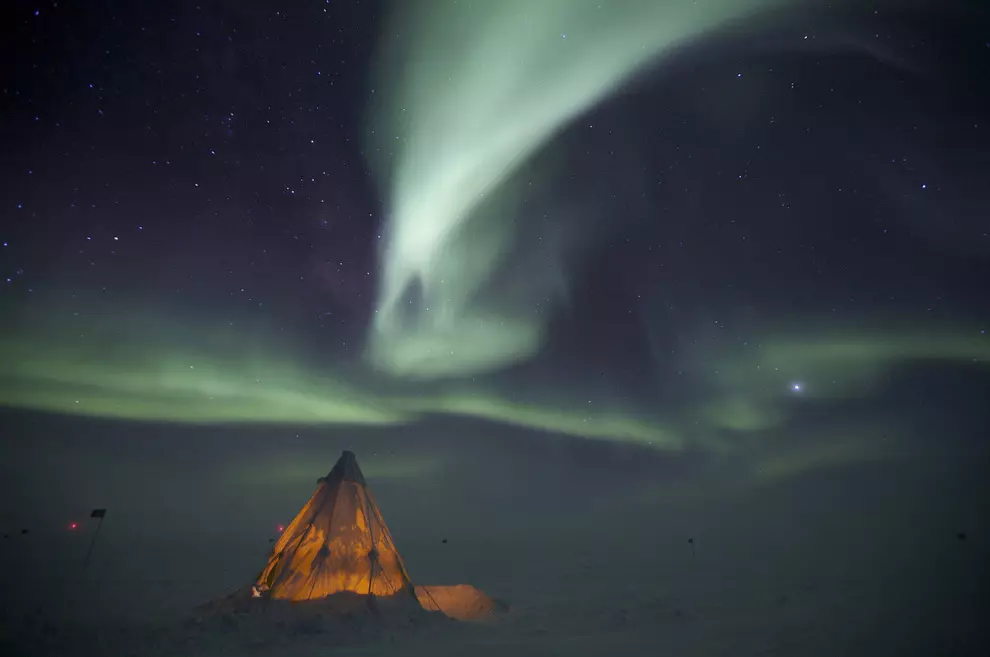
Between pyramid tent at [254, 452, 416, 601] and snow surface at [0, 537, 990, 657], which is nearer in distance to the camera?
snow surface at [0, 537, 990, 657]

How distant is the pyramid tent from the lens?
2267 centimetres

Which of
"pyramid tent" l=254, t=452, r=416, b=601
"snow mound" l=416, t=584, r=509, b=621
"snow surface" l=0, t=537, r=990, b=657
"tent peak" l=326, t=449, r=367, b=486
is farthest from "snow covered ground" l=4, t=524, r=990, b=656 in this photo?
"tent peak" l=326, t=449, r=367, b=486

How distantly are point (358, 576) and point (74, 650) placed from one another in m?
11.1

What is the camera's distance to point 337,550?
78.1 ft

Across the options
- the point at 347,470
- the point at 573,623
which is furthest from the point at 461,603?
the point at 347,470

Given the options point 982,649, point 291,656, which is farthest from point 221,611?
point 982,649

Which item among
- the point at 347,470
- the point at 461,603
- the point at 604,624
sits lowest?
the point at 604,624

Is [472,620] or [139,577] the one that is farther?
[139,577]

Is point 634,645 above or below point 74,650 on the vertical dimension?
below

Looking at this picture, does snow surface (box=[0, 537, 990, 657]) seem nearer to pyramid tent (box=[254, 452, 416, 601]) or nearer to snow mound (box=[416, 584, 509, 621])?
snow mound (box=[416, 584, 509, 621])

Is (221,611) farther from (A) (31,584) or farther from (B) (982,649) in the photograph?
(B) (982,649)

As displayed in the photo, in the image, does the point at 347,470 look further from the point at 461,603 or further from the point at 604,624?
the point at 604,624

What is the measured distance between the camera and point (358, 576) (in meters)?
23.3

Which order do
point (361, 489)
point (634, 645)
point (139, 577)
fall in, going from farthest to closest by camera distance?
point (139, 577)
point (361, 489)
point (634, 645)
